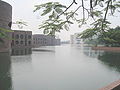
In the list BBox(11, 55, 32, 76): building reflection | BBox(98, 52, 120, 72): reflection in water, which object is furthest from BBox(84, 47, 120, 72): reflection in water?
BBox(11, 55, 32, 76): building reflection

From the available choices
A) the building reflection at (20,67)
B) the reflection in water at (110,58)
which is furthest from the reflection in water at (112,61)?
the building reflection at (20,67)

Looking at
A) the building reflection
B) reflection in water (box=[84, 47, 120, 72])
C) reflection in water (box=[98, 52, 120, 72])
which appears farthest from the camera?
reflection in water (box=[84, 47, 120, 72])

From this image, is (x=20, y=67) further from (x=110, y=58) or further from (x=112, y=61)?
(x=110, y=58)

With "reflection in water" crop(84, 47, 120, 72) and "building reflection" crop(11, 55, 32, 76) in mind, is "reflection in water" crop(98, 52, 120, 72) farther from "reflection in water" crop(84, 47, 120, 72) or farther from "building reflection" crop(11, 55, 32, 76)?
"building reflection" crop(11, 55, 32, 76)

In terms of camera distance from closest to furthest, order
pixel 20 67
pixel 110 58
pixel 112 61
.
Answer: pixel 20 67, pixel 112 61, pixel 110 58

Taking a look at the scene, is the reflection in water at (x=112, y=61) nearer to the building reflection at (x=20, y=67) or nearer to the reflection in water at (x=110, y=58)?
the reflection in water at (x=110, y=58)

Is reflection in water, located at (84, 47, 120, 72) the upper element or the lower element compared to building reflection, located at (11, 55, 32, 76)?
lower

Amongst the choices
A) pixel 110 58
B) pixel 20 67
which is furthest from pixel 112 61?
pixel 20 67

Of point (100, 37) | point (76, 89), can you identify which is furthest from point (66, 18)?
point (76, 89)

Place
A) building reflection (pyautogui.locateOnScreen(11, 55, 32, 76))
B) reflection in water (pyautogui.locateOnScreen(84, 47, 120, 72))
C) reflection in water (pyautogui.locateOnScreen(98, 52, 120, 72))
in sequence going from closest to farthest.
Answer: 1. building reflection (pyautogui.locateOnScreen(11, 55, 32, 76))
2. reflection in water (pyautogui.locateOnScreen(98, 52, 120, 72))
3. reflection in water (pyautogui.locateOnScreen(84, 47, 120, 72))

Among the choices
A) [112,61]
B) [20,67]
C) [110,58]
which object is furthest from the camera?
[110,58]

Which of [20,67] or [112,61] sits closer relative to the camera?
[20,67]

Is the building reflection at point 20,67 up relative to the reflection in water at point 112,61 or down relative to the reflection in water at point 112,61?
up

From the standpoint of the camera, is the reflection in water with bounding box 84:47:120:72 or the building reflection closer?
the building reflection
